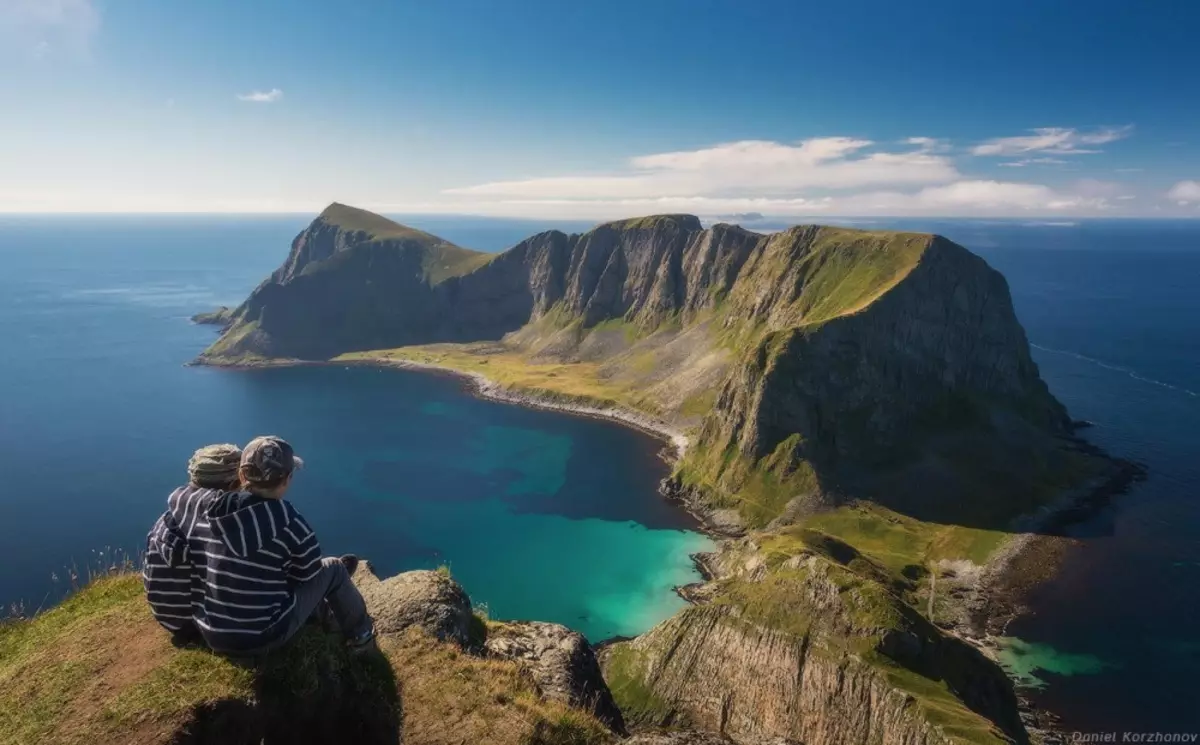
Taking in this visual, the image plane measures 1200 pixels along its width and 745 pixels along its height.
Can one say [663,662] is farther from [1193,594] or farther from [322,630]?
[1193,594]

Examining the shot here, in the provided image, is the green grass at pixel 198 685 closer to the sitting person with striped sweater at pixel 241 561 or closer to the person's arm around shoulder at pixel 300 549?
the sitting person with striped sweater at pixel 241 561

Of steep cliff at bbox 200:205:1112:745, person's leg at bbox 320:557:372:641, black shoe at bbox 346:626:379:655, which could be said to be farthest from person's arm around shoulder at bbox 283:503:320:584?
steep cliff at bbox 200:205:1112:745

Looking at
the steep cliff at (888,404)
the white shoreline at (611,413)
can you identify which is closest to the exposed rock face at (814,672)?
the steep cliff at (888,404)

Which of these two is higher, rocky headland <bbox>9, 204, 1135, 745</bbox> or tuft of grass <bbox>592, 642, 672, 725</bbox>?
rocky headland <bbox>9, 204, 1135, 745</bbox>

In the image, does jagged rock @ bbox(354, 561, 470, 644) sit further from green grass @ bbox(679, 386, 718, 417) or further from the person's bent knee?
green grass @ bbox(679, 386, 718, 417)

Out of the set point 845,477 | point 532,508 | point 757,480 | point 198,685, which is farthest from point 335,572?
point 845,477

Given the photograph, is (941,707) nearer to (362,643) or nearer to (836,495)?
(362,643)
